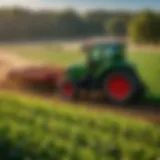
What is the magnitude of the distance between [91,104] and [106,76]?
0.39ft

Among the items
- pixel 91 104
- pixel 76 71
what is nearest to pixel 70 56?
pixel 76 71

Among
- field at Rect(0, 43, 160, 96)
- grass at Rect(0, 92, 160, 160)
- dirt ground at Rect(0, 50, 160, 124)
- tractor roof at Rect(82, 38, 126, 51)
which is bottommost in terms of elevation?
grass at Rect(0, 92, 160, 160)

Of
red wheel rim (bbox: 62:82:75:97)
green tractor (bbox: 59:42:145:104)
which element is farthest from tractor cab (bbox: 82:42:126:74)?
red wheel rim (bbox: 62:82:75:97)

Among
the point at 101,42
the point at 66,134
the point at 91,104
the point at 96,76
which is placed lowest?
the point at 66,134

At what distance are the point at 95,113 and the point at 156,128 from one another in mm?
232

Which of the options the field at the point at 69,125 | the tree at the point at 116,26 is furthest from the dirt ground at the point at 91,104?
the tree at the point at 116,26

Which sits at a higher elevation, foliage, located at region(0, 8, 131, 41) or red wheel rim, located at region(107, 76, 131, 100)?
foliage, located at region(0, 8, 131, 41)

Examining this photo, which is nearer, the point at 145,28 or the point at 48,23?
the point at 145,28

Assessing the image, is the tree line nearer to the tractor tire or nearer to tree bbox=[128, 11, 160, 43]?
tree bbox=[128, 11, 160, 43]

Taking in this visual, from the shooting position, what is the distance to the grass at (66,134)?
175 cm

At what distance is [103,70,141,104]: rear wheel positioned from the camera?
178 cm

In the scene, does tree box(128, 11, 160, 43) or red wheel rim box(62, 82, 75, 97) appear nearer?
tree box(128, 11, 160, 43)

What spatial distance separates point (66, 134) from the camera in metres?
1.83

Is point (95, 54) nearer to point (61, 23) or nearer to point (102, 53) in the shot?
point (102, 53)
